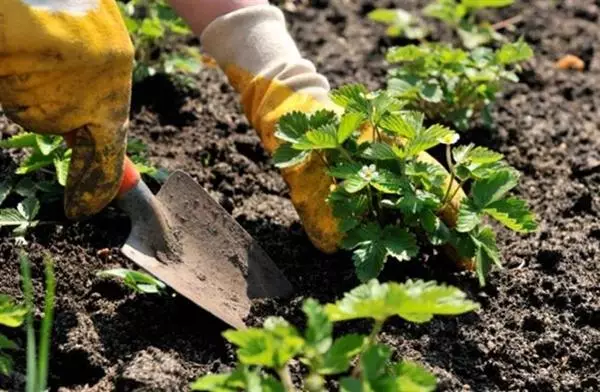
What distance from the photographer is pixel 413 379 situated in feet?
6.52

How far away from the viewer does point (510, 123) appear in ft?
11.1

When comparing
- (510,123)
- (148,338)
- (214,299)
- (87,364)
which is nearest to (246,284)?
(214,299)

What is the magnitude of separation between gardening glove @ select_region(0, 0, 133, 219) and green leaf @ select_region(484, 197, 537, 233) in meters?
0.81

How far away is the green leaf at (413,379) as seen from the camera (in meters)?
1.92

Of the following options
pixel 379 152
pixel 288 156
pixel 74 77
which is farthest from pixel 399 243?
pixel 74 77

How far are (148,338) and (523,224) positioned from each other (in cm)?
84

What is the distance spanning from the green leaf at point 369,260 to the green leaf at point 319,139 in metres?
0.24

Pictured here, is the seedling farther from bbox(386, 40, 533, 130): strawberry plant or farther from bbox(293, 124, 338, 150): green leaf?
bbox(386, 40, 533, 130): strawberry plant

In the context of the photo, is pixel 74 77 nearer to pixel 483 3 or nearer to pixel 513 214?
pixel 513 214

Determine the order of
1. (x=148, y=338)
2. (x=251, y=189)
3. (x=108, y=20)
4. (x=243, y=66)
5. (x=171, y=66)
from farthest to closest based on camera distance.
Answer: (x=171, y=66), (x=251, y=189), (x=243, y=66), (x=148, y=338), (x=108, y=20)

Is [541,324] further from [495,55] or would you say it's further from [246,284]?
[495,55]

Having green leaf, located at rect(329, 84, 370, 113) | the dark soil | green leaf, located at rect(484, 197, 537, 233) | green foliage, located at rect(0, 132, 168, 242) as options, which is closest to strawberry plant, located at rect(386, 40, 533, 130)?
the dark soil

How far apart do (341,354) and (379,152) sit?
0.67 meters

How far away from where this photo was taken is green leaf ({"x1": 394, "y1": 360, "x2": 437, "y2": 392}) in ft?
6.30
